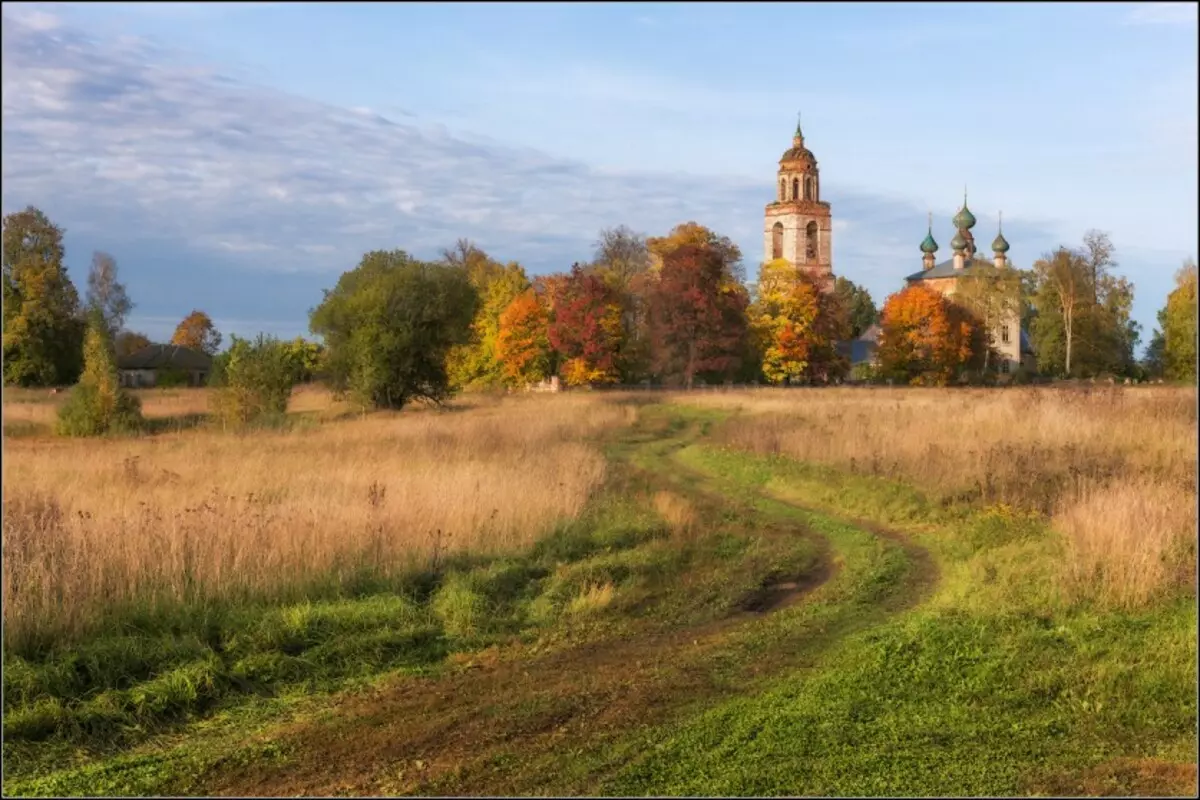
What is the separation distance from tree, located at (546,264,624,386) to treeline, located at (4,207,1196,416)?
8cm

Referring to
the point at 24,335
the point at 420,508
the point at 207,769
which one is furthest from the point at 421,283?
the point at 207,769

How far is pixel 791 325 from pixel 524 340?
52.8ft

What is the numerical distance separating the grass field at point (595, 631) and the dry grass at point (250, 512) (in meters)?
0.05

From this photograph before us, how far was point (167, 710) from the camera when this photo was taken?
6.40 metres

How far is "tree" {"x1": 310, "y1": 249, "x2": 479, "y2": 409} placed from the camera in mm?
36344

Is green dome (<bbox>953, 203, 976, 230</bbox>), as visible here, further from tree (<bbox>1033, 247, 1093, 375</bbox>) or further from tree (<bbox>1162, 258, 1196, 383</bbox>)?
tree (<bbox>1162, 258, 1196, 383</bbox>)

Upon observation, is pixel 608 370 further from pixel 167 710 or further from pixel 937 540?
pixel 167 710

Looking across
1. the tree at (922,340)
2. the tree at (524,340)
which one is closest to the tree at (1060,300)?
the tree at (922,340)

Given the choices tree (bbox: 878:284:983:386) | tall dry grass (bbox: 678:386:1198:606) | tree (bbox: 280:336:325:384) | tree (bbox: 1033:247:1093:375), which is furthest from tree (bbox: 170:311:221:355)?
tree (bbox: 1033:247:1093:375)

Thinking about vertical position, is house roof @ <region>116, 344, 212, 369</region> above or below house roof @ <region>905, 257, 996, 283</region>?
below

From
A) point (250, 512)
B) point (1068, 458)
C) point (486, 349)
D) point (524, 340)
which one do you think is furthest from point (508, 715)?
point (486, 349)

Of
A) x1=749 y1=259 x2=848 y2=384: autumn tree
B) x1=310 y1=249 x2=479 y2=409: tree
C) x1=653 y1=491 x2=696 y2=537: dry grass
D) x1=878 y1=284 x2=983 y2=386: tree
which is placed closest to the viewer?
x1=653 y1=491 x2=696 y2=537: dry grass

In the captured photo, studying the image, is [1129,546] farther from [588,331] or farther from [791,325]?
[791,325]

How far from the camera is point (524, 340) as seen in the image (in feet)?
179
